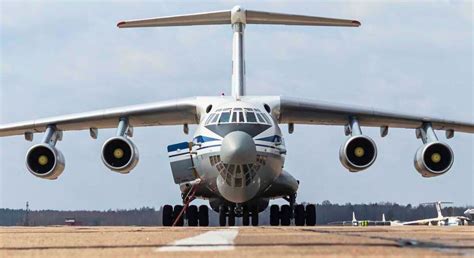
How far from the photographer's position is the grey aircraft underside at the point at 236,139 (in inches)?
615

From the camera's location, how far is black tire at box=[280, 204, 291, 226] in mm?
18656

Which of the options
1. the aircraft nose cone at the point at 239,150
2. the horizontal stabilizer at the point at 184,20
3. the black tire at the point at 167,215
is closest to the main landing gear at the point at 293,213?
the black tire at the point at 167,215

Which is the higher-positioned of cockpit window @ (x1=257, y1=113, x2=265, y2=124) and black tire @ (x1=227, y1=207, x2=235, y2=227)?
cockpit window @ (x1=257, y1=113, x2=265, y2=124)

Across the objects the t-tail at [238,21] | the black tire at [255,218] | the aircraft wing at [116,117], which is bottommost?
the black tire at [255,218]

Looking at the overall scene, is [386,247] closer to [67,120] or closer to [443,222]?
[67,120]

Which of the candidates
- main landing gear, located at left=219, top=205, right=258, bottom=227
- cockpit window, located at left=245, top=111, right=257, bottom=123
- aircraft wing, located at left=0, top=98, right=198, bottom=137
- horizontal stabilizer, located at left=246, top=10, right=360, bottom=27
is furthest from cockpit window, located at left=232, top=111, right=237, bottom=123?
horizontal stabilizer, located at left=246, top=10, right=360, bottom=27

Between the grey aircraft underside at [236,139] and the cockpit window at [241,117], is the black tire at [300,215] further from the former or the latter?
the cockpit window at [241,117]

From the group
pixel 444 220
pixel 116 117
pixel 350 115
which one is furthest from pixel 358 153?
pixel 444 220

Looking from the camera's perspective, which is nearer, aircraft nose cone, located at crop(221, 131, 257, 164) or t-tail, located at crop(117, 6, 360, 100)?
aircraft nose cone, located at crop(221, 131, 257, 164)

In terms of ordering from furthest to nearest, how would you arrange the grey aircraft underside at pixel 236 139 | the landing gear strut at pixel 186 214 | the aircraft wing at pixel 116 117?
the landing gear strut at pixel 186 214 → the aircraft wing at pixel 116 117 → the grey aircraft underside at pixel 236 139

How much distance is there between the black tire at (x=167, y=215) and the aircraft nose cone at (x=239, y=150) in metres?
4.32

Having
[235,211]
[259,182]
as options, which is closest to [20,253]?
[259,182]

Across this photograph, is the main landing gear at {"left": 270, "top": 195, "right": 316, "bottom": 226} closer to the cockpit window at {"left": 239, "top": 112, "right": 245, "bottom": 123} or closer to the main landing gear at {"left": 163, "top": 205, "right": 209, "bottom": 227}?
the main landing gear at {"left": 163, "top": 205, "right": 209, "bottom": 227}

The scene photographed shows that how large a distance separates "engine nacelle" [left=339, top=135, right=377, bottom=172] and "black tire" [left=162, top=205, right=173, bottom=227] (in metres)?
4.17
